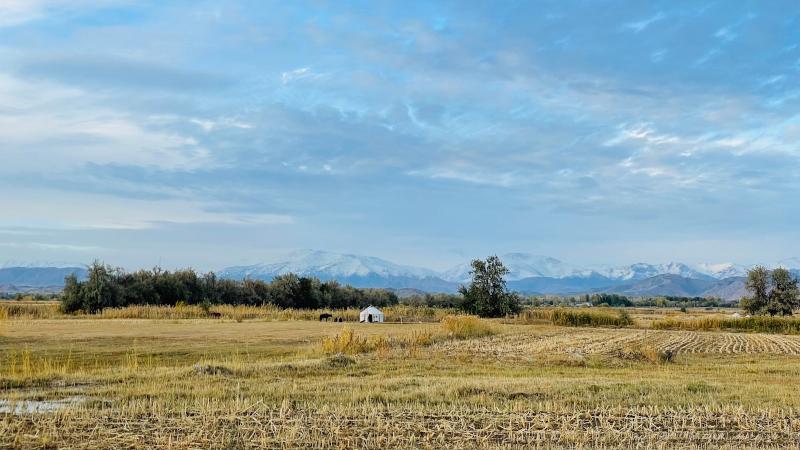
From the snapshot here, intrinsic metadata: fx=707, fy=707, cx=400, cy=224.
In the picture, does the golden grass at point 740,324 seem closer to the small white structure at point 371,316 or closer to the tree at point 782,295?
the tree at point 782,295

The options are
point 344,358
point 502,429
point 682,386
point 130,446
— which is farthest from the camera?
point 344,358

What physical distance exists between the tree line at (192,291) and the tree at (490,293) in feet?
70.4

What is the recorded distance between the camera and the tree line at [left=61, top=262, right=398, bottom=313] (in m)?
65.8

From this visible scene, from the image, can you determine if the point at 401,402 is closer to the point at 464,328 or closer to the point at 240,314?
the point at 464,328

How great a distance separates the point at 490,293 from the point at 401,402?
61158 millimetres

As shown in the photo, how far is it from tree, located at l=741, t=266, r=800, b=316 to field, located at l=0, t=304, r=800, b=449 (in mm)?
53782

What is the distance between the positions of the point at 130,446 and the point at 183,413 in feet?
7.81

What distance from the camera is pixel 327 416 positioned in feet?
40.7

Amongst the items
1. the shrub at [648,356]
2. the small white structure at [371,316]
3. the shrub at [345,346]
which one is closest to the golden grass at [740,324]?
the small white structure at [371,316]

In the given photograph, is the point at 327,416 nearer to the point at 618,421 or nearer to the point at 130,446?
the point at 130,446

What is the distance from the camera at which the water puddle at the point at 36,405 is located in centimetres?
1261

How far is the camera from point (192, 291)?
80938 millimetres

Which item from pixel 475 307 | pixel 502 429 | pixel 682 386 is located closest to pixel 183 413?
pixel 502 429

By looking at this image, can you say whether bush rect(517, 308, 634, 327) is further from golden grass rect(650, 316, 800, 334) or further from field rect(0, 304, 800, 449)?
field rect(0, 304, 800, 449)
